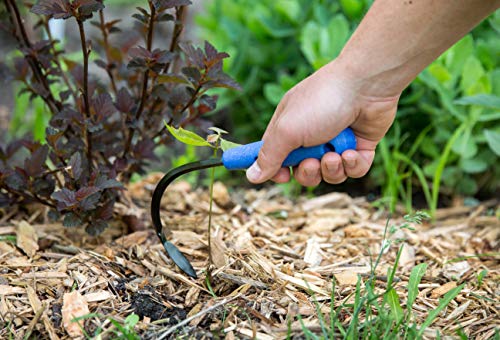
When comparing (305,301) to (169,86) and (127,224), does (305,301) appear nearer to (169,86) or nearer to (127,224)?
(127,224)

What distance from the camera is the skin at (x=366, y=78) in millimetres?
1509

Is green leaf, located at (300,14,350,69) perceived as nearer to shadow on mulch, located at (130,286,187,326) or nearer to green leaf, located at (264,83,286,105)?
green leaf, located at (264,83,286,105)

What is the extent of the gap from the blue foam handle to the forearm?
0.17m

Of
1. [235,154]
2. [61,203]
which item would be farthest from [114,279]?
[235,154]

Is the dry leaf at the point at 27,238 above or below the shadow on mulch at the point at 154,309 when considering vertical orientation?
above

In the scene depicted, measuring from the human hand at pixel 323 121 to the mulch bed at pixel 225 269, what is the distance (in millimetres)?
390

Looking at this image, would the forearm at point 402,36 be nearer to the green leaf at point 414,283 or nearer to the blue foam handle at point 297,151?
the blue foam handle at point 297,151

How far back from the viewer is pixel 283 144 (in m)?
1.65

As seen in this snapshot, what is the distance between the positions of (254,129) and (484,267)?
1.78 meters

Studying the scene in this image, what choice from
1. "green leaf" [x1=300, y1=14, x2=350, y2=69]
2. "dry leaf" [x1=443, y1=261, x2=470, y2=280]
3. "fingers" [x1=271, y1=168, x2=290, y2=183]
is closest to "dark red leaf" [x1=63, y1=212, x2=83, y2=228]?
"fingers" [x1=271, y1=168, x2=290, y2=183]

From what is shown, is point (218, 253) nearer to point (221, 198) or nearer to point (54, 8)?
A: point (221, 198)

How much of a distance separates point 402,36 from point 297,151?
0.46 m

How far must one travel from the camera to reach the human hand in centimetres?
161

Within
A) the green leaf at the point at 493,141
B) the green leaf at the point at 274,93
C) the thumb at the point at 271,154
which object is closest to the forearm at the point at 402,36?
the thumb at the point at 271,154
